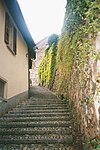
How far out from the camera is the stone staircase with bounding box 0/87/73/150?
199 inches

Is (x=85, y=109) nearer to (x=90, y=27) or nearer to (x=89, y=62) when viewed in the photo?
(x=89, y=62)

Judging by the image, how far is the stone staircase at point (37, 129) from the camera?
5.06 m

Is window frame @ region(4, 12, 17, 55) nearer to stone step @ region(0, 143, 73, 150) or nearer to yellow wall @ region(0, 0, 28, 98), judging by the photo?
yellow wall @ region(0, 0, 28, 98)

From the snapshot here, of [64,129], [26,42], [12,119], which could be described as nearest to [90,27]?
[64,129]

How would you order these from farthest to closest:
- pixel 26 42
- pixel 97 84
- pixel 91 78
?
pixel 26 42 → pixel 91 78 → pixel 97 84

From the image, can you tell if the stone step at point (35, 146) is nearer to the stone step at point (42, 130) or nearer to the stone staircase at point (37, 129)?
the stone staircase at point (37, 129)

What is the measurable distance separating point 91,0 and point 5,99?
4.48 m

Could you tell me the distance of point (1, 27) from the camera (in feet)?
23.2

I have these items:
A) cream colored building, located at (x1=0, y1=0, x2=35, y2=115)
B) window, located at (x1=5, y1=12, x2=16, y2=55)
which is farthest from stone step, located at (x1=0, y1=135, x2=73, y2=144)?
window, located at (x1=5, y1=12, x2=16, y2=55)

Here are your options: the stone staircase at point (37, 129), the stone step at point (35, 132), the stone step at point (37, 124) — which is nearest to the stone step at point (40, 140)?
the stone staircase at point (37, 129)

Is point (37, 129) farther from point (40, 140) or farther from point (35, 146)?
point (35, 146)

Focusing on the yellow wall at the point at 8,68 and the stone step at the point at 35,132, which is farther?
the yellow wall at the point at 8,68

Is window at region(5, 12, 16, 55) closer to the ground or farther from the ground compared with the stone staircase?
farther from the ground

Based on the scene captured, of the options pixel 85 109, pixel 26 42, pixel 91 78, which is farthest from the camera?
pixel 26 42
